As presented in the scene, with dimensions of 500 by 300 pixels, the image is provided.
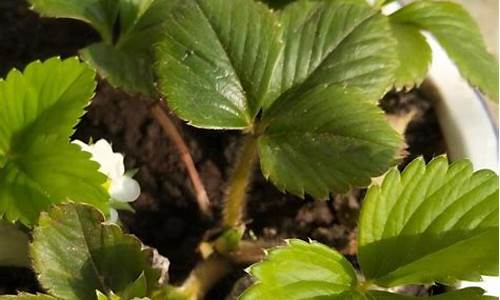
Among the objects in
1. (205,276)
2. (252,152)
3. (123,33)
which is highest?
(123,33)

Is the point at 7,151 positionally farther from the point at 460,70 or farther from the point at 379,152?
the point at 460,70

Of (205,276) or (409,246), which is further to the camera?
(205,276)

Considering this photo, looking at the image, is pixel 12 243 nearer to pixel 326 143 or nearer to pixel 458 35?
pixel 326 143

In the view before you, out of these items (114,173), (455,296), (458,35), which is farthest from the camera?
(458,35)

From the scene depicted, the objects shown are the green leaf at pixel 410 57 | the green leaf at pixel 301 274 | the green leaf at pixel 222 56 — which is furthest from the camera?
the green leaf at pixel 410 57

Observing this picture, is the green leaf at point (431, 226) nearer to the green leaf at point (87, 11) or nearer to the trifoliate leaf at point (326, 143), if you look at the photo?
the trifoliate leaf at point (326, 143)

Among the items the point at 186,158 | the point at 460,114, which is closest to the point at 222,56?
the point at 186,158

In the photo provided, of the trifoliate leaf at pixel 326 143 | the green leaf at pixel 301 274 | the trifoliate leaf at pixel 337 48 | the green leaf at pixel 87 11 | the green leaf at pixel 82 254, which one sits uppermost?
the green leaf at pixel 87 11

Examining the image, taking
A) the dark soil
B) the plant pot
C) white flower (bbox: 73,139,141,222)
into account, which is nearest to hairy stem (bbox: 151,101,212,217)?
the dark soil

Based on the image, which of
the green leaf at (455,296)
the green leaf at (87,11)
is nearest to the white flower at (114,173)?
the green leaf at (87,11)
